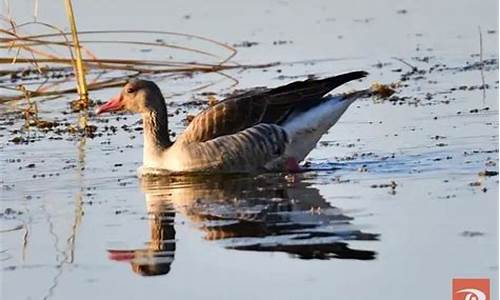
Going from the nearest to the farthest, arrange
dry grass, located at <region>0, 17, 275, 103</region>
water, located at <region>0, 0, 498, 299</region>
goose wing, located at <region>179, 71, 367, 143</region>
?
water, located at <region>0, 0, 498, 299</region> → goose wing, located at <region>179, 71, 367, 143</region> → dry grass, located at <region>0, 17, 275, 103</region>

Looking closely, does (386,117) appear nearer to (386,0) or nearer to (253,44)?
(253,44)

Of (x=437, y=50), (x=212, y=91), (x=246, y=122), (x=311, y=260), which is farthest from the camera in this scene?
(x=437, y=50)

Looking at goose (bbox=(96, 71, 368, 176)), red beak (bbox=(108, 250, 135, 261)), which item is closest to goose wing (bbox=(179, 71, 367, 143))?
goose (bbox=(96, 71, 368, 176))

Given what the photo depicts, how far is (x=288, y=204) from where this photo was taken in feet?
34.2

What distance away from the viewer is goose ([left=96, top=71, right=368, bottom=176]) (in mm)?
12273

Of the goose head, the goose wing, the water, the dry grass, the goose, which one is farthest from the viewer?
the dry grass

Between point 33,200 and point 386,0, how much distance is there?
1100cm

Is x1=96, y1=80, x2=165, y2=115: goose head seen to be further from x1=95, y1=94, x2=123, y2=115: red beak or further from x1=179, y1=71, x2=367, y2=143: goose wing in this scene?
x1=179, y1=71, x2=367, y2=143: goose wing

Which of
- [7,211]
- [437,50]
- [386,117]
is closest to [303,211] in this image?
[7,211]

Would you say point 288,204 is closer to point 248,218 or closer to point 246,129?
point 248,218

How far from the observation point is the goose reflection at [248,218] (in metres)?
9.03

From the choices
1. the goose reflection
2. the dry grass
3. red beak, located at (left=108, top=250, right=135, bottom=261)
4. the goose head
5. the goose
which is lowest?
red beak, located at (left=108, top=250, right=135, bottom=261)

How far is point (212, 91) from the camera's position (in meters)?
16.1

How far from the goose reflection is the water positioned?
0.02 metres
